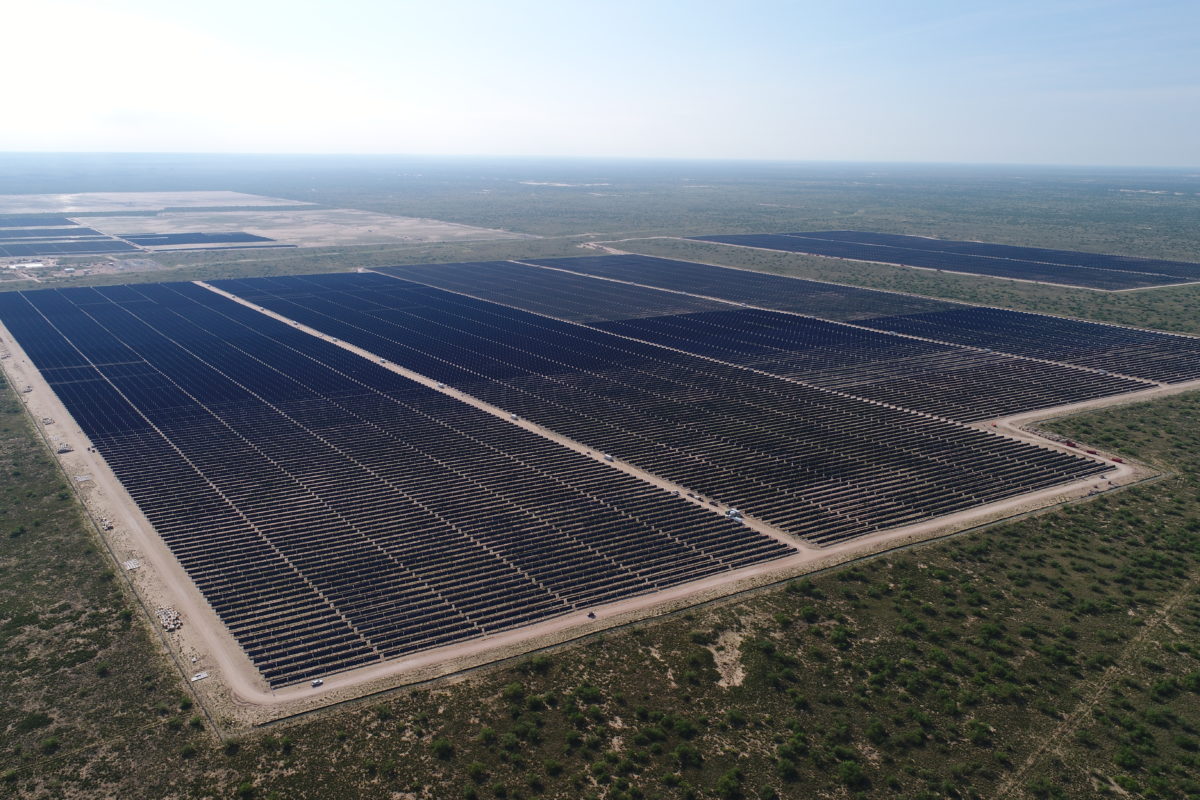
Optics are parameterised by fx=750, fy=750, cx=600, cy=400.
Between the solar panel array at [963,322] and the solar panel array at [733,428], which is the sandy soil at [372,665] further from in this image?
the solar panel array at [963,322]

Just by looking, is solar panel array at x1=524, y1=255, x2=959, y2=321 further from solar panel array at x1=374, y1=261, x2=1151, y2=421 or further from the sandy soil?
the sandy soil

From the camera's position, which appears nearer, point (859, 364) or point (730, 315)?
point (859, 364)

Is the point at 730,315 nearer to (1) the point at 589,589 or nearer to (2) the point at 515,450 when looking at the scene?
(2) the point at 515,450

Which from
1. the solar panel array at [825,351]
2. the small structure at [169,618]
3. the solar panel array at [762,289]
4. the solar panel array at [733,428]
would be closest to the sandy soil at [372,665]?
the small structure at [169,618]

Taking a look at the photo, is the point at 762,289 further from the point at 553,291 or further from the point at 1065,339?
the point at 1065,339

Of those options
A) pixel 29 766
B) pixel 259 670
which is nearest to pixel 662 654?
pixel 259 670

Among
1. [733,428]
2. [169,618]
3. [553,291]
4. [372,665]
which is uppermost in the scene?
[553,291]

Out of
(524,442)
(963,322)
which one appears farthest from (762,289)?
(524,442)
